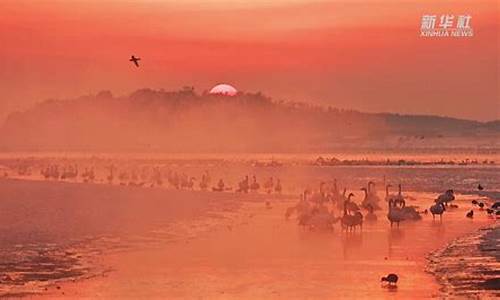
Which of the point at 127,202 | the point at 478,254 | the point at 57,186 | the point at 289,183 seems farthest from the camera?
the point at 289,183

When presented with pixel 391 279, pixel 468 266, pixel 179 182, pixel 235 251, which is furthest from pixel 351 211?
pixel 179 182

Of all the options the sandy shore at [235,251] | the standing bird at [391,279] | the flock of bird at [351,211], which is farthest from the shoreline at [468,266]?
the flock of bird at [351,211]

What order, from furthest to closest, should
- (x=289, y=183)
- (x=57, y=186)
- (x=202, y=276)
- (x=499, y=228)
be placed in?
(x=289, y=183) → (x=57, y=186) → (x=499, y=228) → (x=202, y=276)

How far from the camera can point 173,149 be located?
179 metres

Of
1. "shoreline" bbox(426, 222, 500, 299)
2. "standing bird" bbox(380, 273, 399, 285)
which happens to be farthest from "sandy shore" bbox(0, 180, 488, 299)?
"shoreline" bbox(426, 222, 500, 299)

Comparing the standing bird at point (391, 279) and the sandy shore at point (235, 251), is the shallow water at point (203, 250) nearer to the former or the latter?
the sandy shore at point (235, 251)

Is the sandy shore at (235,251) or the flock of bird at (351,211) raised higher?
the flock of bird at (351,211)

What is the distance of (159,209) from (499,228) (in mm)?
12048

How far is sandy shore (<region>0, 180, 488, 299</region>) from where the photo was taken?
18.2 metres

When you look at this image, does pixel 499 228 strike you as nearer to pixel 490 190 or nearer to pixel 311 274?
pixel 311 274

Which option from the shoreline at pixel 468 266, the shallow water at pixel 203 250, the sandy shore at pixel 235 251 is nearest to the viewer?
the shoreline at pixel 468 266

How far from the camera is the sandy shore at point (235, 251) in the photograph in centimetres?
1819

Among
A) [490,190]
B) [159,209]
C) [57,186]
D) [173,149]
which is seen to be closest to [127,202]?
[159,209]

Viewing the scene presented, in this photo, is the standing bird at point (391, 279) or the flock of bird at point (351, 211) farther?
the flock of bird at point (351, 211)
